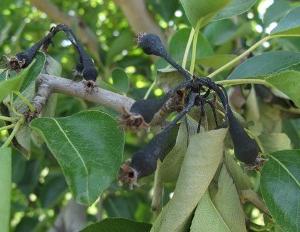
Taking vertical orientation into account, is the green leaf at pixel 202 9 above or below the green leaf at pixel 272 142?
above

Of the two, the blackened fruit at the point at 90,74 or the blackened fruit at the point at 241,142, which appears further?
the blackened fruit at the point at 90,74

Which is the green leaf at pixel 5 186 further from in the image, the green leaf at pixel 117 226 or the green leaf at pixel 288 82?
the green leaf at pixel 288 82

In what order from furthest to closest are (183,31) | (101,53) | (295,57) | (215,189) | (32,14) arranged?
(32,14)
(101,53)
(183,31)
(295,57)
(215,189)

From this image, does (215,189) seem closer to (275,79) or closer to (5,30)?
(275,79)

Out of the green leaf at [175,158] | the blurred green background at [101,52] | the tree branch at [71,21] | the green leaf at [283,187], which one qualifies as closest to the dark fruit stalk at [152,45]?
the green leaf at [175,158]

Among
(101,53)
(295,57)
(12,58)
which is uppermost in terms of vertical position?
(12,58)

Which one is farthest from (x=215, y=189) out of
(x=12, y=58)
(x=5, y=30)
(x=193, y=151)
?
(x=5, y=30)

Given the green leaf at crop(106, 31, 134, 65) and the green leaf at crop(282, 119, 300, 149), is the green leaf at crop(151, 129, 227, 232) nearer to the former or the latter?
the green leaf at crop(282, 119, 300, 149)

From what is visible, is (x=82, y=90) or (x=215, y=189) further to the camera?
(x=82, y=90)
